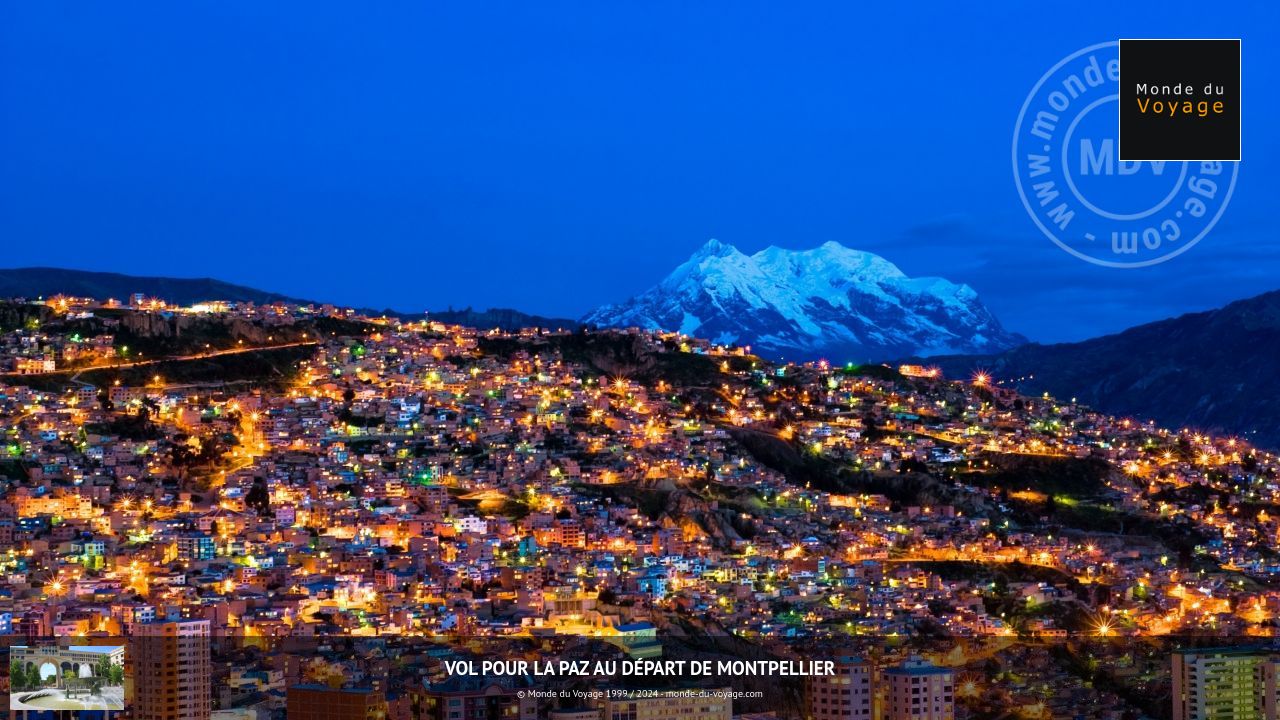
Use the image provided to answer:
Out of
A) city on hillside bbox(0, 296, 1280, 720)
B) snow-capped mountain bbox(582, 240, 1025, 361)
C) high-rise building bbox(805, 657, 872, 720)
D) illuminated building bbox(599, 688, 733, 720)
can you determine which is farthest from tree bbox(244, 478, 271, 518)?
snow-capped mountain bbox(582, 240, 1025, 361)

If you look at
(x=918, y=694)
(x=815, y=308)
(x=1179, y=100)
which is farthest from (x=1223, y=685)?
(x=815, y=308)

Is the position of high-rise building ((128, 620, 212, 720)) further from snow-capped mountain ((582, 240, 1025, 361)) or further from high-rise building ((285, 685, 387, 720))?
snow-capped mountain ((582, 240, 1025, 361))

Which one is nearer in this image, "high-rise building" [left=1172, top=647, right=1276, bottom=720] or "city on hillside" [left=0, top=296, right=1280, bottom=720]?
"high-rise building" [left=1172, top=647, right=1276, bottom=720]

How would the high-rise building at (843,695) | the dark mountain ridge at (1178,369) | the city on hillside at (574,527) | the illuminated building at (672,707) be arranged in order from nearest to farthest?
1. the illuminated building at (672,707)
2. the high-rise building at (843,695)
3. the city on hillside at (574,527)
4. the dark mountain ridge at (1178,369)

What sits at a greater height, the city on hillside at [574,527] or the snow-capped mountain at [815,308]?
the snow-capped mountain at [815,308]

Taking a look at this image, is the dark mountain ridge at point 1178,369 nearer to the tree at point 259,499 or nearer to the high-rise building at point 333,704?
the tree at point 259,499

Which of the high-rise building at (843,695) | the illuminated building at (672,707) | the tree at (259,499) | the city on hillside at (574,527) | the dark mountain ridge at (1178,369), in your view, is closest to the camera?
the illuminated building at (672,707)

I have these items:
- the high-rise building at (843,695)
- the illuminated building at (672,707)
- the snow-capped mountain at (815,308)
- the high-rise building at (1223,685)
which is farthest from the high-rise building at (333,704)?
the snow-capped mountain at (815,308)
